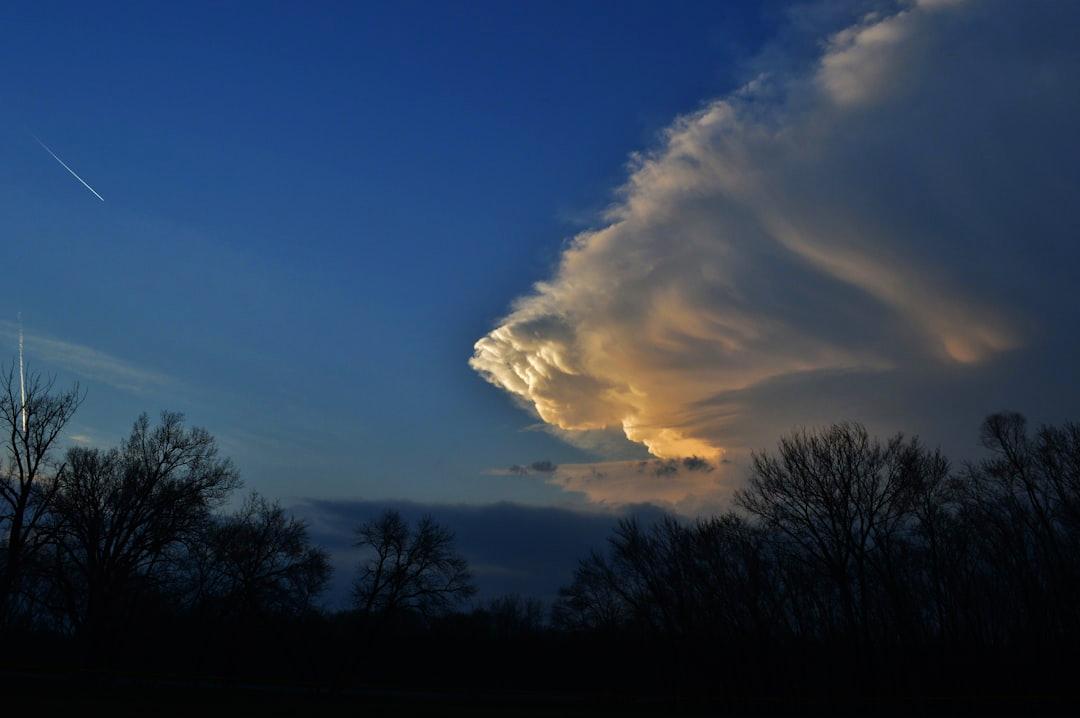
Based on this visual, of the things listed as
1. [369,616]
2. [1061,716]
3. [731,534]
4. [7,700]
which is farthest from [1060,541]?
[7,700]

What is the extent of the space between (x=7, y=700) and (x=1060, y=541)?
6362 centimetres

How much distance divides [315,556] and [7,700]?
3186 cm

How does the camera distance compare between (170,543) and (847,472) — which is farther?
(847,472)

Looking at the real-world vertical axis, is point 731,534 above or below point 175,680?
above

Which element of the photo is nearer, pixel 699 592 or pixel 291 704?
pixel 291 704

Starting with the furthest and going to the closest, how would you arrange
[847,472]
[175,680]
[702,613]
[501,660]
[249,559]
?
[501,660] < [702,613] < [249,559] < [175,680] < [847,472]

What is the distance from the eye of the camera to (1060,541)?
5475 centimetres

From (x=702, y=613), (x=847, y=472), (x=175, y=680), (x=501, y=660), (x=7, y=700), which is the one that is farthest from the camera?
(x=501, y=660)

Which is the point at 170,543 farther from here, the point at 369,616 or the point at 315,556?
the point at 369,616

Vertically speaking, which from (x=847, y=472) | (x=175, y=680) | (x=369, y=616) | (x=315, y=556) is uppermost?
(x=847, y=472)

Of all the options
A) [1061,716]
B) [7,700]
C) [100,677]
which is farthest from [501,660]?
[7,700]

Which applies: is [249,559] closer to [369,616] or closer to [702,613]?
[369,616]

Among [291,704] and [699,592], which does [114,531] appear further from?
[699,592]

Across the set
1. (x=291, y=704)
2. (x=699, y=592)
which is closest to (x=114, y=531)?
(x=291, y=704)
